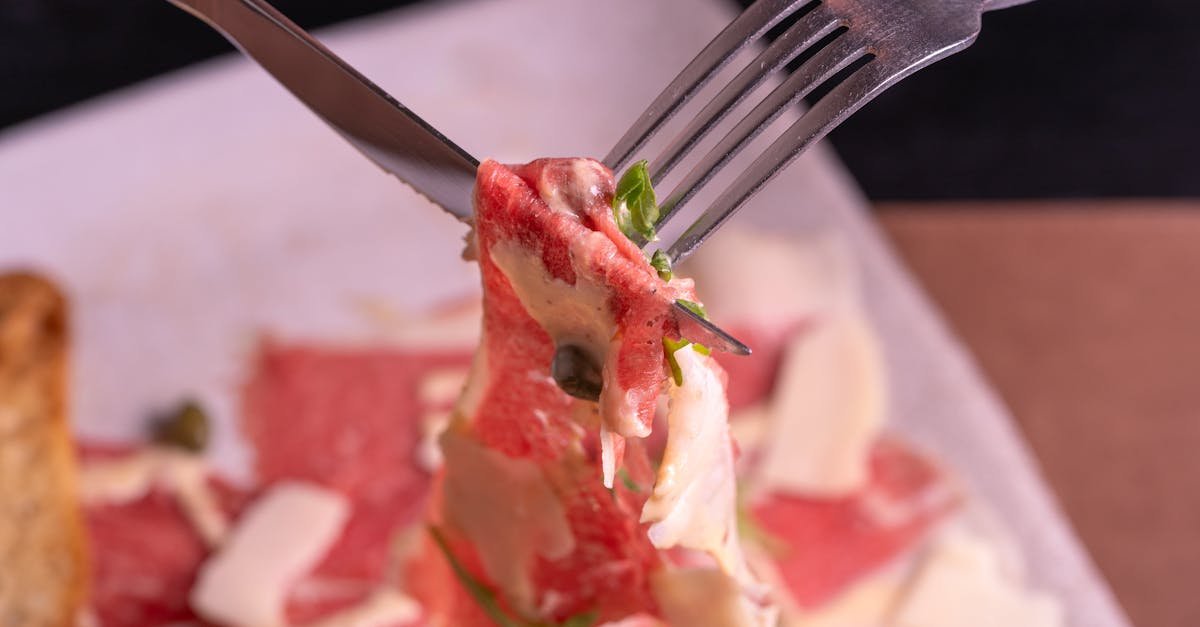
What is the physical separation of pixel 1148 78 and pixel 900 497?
135 cm

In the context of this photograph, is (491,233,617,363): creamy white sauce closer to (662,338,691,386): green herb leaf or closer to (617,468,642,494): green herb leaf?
(662,338,691,386): green herb leaf

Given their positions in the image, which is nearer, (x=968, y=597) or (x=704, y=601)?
(x=704, y=601)

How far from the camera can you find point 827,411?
1943 millimetres

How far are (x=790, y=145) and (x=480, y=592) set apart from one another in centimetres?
56

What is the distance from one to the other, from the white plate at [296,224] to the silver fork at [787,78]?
88cm

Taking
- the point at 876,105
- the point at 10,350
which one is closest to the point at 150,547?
the point at 10,350

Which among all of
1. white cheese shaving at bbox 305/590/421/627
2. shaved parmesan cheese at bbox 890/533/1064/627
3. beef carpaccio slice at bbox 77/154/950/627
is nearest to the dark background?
beef carpaccio slice at bbox 77/154/950/627

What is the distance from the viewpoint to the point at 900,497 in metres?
1.88

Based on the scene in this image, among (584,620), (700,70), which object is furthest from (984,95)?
(584,620)

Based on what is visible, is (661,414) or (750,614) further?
(661,414)

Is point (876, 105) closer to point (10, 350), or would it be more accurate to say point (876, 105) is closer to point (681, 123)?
point (681, 123)

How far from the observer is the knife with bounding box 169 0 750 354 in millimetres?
1086

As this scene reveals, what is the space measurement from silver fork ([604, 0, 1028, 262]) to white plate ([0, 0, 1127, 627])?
0.88 m

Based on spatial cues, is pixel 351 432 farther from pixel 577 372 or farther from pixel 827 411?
pixel 577 372
